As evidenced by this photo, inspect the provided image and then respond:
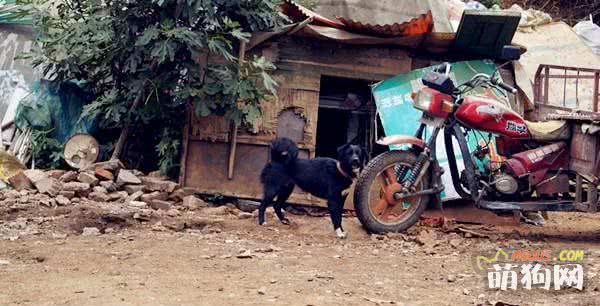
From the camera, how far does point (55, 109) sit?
8.96 meters

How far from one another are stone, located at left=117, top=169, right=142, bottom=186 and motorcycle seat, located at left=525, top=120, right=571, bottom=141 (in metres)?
3.59

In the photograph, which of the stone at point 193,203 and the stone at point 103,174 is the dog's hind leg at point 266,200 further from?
the stone at point 103,174

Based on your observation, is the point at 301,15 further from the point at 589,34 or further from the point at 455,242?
the point at 589,34

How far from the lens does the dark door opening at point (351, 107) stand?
899 cm

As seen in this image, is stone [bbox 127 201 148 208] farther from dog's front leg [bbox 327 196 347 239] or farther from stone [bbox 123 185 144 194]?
dog's front leg [bbox 327 196 347 239]

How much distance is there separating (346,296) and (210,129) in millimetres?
4110

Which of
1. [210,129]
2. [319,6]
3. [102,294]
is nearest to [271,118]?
[210,129]

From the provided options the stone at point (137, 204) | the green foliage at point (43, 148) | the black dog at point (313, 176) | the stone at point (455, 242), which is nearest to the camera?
the stone at point (455, 242)

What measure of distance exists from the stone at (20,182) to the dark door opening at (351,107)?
10.5 feet

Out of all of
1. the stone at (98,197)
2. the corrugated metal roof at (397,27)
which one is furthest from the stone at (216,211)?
the corrugated metal roof at (397,27)

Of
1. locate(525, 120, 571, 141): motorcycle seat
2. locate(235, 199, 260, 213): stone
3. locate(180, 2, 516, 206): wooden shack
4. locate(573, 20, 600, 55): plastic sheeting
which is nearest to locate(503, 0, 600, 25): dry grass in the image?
locate(573, 20, 600, 55): plastic sheeting

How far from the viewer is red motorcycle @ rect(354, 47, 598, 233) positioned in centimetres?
645

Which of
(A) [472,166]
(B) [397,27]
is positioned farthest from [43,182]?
(A) [472,166]

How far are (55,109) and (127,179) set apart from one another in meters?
1.80
